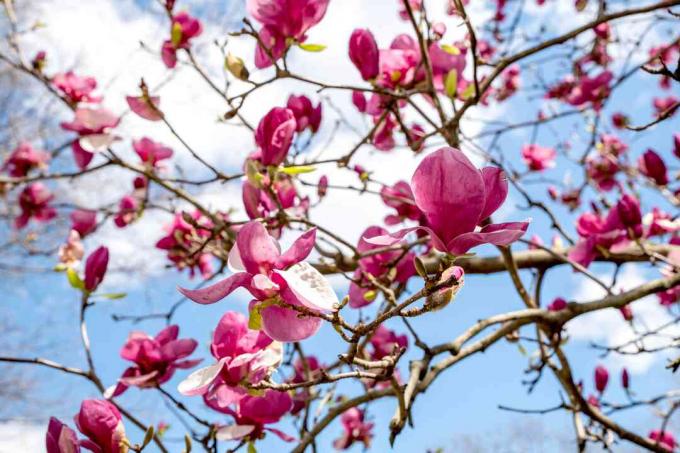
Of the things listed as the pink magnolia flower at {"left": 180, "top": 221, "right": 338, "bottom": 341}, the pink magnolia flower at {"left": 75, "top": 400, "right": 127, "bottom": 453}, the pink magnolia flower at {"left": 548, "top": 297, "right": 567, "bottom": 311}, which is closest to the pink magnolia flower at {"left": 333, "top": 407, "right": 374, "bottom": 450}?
the pink magnolia flower at {"left": 548, "top": 297, "right": 567, "bottom": 311}

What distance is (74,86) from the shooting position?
5.47 feet

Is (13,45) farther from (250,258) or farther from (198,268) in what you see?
(250,258)

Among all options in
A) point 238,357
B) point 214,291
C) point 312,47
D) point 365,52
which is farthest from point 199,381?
point 365,52

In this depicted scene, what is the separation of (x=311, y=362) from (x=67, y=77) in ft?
4.10

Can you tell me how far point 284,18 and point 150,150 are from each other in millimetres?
716

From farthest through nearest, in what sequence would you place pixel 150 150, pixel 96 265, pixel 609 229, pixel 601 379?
1. pixel 601 379
2. pixel 150 150
3. pixel 609 229
4. pixel 96 265

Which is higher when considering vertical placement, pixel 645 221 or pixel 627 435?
pixel 645 221

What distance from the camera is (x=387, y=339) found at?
1881 mm

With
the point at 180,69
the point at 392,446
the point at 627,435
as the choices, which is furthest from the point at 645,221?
the point at 180,69

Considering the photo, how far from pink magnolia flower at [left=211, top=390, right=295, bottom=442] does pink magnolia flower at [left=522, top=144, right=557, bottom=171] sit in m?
1.64

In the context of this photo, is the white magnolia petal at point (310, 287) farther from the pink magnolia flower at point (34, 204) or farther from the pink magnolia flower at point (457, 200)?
the pink magnolia flower at point (34, 204)

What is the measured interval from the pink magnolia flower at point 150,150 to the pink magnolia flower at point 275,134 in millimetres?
674

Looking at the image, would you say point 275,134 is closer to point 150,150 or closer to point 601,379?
point 150,150

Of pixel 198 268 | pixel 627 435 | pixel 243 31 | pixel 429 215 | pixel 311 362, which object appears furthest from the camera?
pixel 198 268
